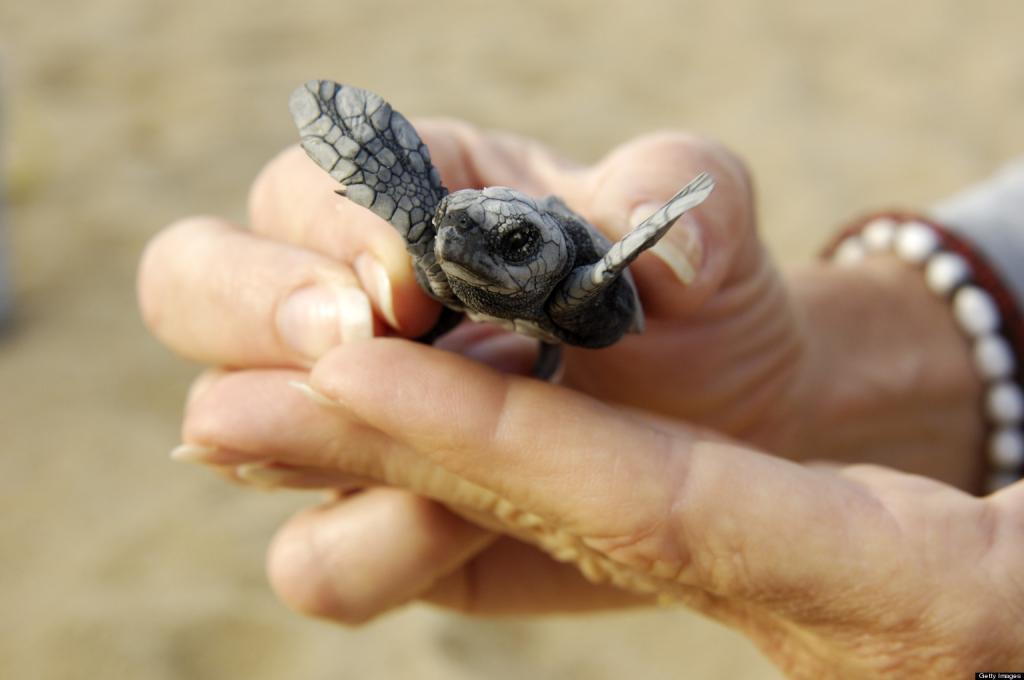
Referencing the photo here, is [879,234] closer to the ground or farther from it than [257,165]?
farther from it

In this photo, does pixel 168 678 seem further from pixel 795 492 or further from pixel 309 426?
pixel 795 492

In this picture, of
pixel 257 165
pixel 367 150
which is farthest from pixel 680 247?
pixel 257 165

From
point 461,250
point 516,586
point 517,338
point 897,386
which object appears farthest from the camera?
point 897,386

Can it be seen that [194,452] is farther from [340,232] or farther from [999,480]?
[999,480]

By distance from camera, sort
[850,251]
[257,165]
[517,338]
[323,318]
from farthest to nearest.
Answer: [257,165] → [850,251] → [517,338] → [323,318]

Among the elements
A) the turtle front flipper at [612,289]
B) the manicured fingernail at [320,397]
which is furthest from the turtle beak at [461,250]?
the manicured fingernail at [320,397]

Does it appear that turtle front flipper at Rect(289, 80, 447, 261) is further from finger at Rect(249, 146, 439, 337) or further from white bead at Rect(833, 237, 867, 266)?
white bead at Rect(833, 237, 867, 266)

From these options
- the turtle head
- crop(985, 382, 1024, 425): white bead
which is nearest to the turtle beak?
the turtle head

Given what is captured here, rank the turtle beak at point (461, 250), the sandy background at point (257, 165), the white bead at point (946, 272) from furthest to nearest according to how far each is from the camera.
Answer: the sandy background at point (257, 165) → the white bead at point (946, 272) → the turtle beak at point (461, 250)

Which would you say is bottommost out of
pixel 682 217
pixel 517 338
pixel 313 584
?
pixel 313 584

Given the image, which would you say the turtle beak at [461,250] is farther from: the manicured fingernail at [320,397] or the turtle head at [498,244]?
the manicured fingernail at [320,397]
